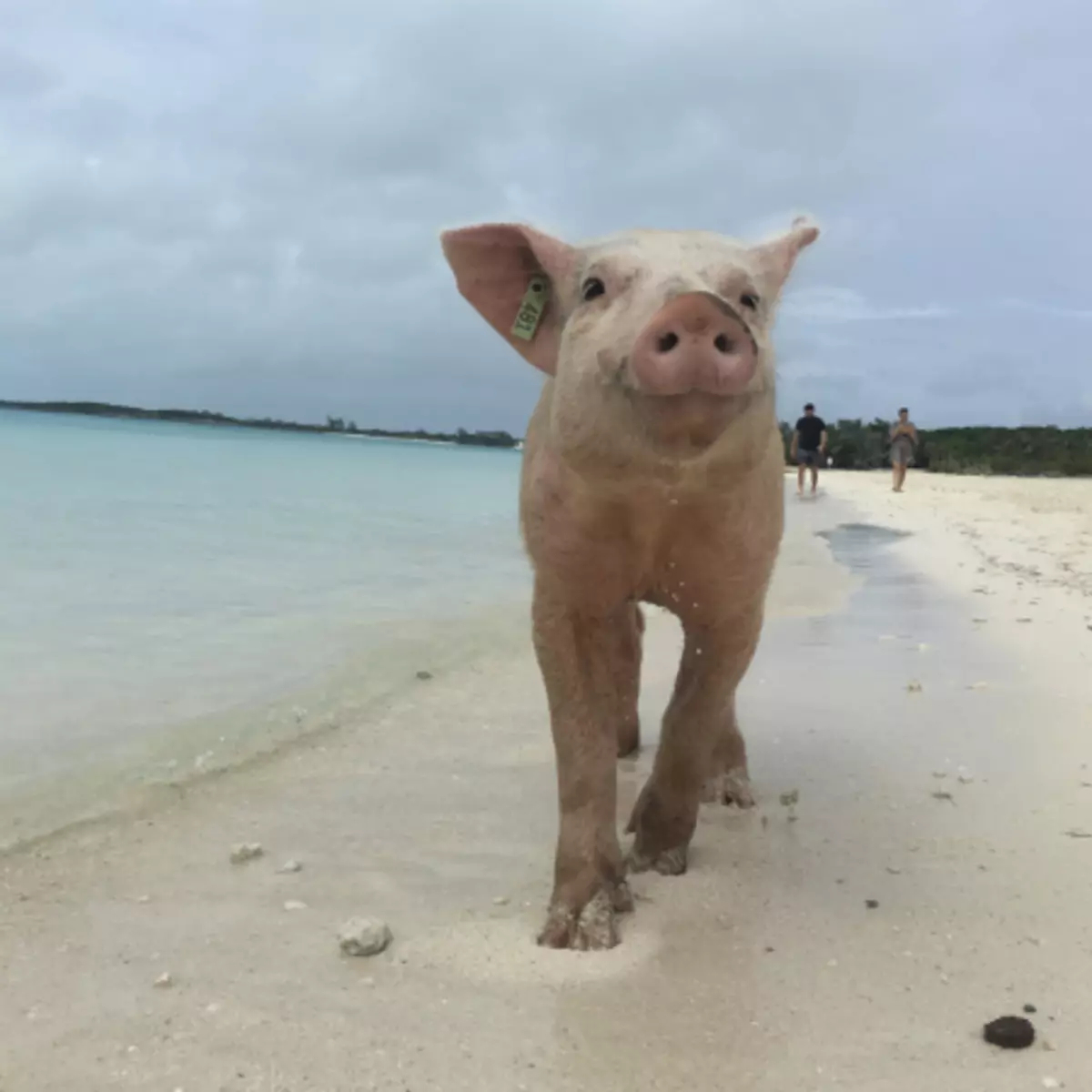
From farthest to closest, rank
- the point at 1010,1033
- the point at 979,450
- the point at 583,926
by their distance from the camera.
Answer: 1. the point at 979,450
2. the point at 583,926
3. the point at 1010,1033

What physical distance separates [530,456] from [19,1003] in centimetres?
200

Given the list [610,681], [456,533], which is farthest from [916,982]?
[456,533]

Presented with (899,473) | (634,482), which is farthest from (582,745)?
(899,473)

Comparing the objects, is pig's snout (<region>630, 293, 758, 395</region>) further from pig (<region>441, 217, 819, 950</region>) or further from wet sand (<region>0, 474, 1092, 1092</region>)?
wet sand (<region>0, 474, 1092, 1092</region>)

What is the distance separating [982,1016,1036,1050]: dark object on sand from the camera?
2.35 metres

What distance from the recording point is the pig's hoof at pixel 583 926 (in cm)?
289

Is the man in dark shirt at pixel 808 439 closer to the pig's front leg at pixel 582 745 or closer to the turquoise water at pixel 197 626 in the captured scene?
the turquoise water at pixel 197 626

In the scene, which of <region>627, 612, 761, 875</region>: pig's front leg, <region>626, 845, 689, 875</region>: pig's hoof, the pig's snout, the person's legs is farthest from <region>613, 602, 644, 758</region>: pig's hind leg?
the person's legs

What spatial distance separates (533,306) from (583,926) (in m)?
1.76

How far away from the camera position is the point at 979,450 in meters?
47.3

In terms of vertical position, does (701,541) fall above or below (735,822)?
above

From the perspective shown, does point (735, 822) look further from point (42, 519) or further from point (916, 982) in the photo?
point (42, 519)

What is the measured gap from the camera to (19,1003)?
2.58 m

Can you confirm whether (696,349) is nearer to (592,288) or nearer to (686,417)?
(686,417)
